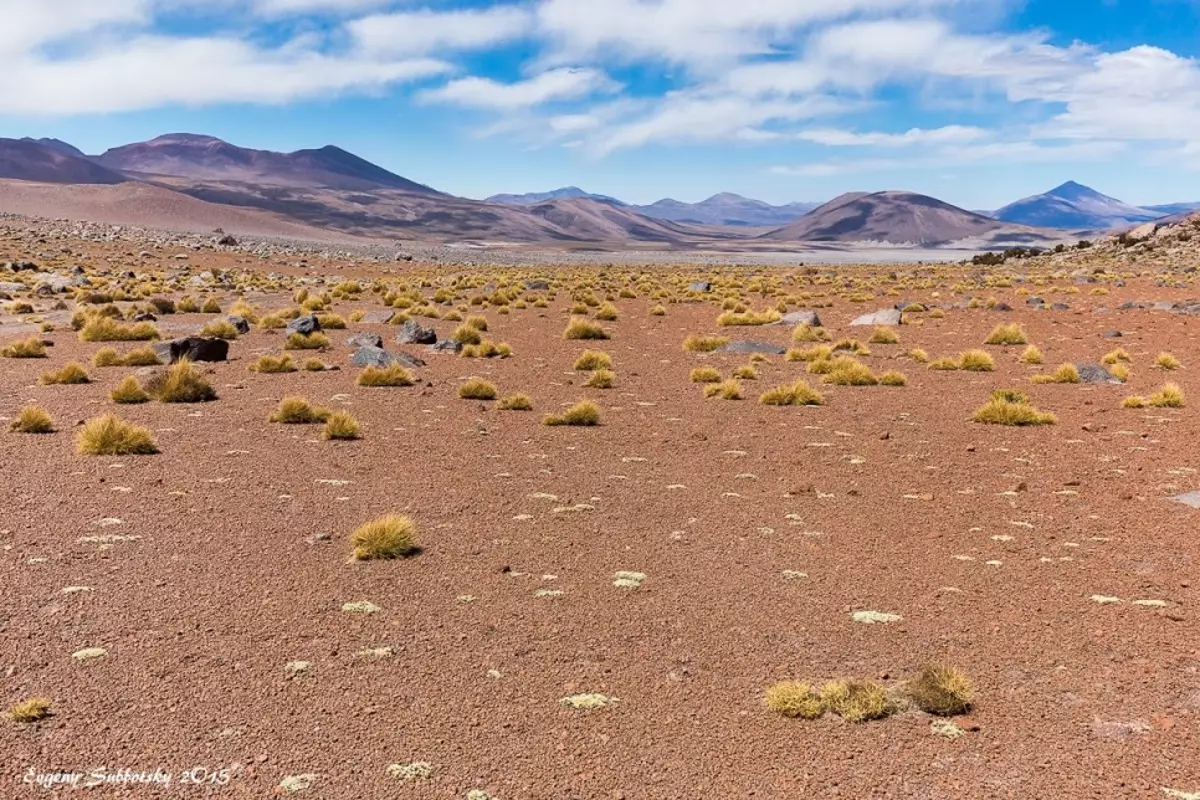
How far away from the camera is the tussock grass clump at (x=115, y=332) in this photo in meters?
22.2

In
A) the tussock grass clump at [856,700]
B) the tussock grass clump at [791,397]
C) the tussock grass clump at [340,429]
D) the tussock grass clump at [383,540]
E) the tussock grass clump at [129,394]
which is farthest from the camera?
the tussock grass clump at [791,397]

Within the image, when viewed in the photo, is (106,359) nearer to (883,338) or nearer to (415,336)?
(415,336)

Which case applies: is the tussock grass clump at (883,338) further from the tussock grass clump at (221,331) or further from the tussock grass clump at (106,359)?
the tussock grass clump at (106,359)

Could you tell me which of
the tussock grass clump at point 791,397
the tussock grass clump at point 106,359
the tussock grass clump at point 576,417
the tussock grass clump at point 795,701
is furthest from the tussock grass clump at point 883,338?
the tussock grass clump at point 795,701

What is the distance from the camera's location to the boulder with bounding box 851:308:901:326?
96.8 ft

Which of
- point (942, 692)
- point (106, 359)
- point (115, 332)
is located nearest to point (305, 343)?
point (106, 359)

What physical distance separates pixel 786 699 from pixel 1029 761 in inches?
52.3

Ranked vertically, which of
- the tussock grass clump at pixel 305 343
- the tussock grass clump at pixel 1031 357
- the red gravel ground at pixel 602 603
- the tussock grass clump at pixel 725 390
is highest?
the tussock grass clump at pixel 1031 357

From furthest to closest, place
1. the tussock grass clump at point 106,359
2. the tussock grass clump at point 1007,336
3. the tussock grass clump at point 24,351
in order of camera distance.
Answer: the tussock grass clump at point 1007,336, the tussock grass clump at point 24,351, the tussock grass clump at point 106,359

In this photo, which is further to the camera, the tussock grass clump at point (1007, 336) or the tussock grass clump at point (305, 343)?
the tussock grass clump at point (1007, 336)

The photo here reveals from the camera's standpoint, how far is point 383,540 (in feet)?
26.3

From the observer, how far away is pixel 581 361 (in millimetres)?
20078

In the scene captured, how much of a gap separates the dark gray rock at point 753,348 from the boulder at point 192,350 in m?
11.7

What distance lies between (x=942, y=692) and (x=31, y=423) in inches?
468
